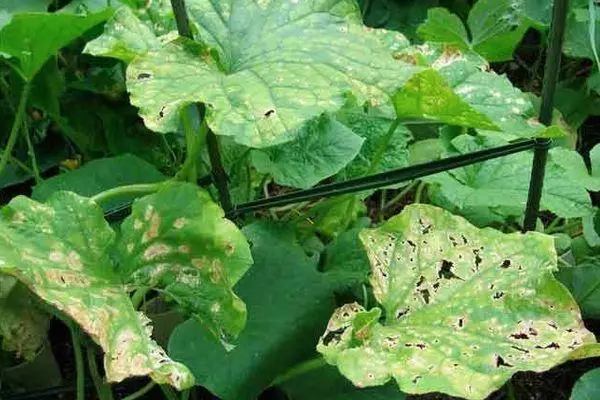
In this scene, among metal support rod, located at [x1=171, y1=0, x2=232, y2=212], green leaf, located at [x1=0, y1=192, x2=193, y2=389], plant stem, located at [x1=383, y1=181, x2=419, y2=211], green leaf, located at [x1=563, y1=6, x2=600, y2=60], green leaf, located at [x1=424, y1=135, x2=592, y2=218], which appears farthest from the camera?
green leaf, located at [x1=563, y1=6, x2=600, y2=60]

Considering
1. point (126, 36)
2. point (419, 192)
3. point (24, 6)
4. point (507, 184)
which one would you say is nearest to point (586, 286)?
point (507, 184)

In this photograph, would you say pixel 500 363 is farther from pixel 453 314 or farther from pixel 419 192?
pixel 419 192

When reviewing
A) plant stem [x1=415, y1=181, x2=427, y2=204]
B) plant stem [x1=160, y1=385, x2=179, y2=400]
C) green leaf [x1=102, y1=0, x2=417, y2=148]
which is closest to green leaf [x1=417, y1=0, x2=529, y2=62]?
plant stem [x1=415, y1=181, x2=427, y2=204]

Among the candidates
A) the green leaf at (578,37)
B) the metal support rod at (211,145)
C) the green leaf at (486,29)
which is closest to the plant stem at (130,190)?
the metal support rod at (211,145)

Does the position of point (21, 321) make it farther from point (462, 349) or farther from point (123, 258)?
point (462, 349)

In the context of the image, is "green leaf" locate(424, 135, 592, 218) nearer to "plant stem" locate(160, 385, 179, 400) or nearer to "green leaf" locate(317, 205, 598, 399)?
"green leaf" locate(317, 205, 598, 399)

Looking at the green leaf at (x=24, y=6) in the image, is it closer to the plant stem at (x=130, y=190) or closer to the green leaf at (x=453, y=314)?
the plant stem at (x=130, y=190)

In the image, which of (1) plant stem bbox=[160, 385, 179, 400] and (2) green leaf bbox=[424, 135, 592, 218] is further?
(2) green leaf bbox=[424, 135, 592, 218]

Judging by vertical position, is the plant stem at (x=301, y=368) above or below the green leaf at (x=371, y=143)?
below
